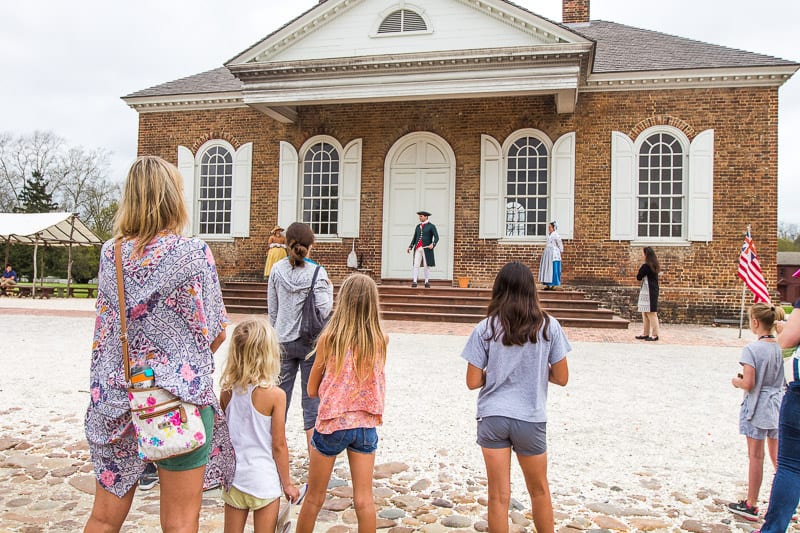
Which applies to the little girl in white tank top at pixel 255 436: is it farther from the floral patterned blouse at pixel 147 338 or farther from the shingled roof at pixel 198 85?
the shingled roof at pixel 198 85

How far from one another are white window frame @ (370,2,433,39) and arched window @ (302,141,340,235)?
3137 millimetres

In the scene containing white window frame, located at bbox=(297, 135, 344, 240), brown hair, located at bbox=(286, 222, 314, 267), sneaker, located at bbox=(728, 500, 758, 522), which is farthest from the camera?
white window frame, located at bbox=(297, 135, 344, 240)

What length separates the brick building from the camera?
1389cm

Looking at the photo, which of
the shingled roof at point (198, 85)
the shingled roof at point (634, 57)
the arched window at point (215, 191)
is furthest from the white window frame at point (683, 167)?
the arched window at point (215, 191)

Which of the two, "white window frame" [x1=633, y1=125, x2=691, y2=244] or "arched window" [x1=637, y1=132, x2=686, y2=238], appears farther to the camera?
"arched window" [x1=637, y1=132, x2=686, y2=238]

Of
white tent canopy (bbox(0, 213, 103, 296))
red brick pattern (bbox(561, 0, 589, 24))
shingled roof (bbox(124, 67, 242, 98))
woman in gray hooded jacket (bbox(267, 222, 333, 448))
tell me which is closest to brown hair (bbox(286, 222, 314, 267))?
woman in gray hooded jacket (bbox(267, 222, 333, 448))

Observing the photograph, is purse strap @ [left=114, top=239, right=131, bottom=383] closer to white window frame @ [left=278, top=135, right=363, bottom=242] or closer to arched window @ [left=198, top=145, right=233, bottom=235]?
white window frame @ [left=278, top=135, right=363, bottom=242]

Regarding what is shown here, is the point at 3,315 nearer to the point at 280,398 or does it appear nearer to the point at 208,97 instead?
the point at 208,97

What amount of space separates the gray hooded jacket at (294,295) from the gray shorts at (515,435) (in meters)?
1.58

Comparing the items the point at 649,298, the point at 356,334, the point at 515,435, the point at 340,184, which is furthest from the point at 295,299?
the point at 340,184

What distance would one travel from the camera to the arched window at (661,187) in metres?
14.5

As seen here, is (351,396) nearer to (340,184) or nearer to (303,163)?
(340,184)

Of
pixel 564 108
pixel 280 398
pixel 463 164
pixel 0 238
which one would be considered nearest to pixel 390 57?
pixel 463 164

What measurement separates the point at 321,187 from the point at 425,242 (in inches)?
158
